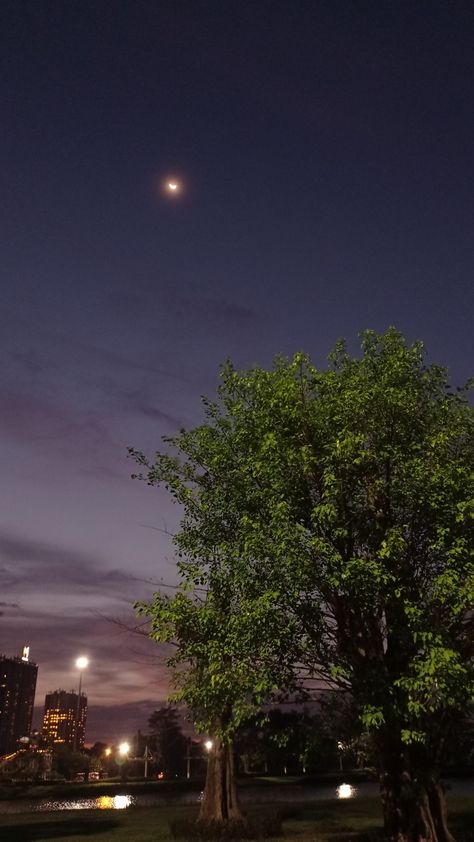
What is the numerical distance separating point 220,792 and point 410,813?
13.4 m

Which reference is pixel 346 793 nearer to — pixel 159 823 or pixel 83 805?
pixel 83 805

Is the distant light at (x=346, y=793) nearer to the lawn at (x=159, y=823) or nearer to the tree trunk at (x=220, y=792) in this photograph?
the lawn at (x=159, y=823)

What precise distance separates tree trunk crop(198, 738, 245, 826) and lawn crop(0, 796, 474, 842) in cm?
213

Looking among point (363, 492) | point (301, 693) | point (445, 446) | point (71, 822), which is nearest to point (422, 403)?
point (445, 446)

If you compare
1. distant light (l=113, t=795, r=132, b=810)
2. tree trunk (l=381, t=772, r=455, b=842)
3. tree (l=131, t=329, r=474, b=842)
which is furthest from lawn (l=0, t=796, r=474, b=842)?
tree (l=131, t=329, r=474, b=842)

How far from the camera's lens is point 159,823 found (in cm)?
3478

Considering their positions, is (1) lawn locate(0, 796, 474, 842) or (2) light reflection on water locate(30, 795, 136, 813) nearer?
(1) lawn locate(0, 796, 474, 842)

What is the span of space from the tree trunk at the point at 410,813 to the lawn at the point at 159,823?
4.66m

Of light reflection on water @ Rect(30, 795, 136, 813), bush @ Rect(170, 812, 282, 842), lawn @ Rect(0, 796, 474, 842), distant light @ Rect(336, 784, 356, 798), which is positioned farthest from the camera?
distant light @ Rect(336, 784, 356, 798)

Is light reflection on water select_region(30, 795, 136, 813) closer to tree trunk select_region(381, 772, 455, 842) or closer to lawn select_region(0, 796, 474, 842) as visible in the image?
lawn select_region(0, 796, 474, 842)

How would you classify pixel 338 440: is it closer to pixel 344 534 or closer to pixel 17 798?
pixel 344 534

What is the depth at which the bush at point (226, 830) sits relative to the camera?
27625 millimetres

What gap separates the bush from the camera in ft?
90.6

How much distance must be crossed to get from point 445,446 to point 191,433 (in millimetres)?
9837
